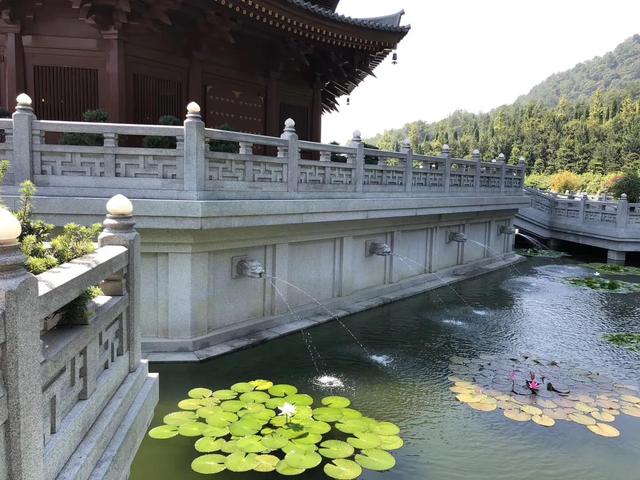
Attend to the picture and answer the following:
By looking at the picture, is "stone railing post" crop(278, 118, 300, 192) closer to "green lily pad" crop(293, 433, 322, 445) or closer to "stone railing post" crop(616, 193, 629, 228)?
"green lily pad" crop(293, 433, 322, 445)

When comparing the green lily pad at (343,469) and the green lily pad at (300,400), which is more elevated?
the green lily pad at (300,400)

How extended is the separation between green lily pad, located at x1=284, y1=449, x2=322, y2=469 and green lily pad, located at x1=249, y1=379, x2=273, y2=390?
1.58m

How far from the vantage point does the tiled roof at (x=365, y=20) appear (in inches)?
388

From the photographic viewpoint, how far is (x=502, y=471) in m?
5.06

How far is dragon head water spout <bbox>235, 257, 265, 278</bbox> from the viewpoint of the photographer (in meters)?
7.91

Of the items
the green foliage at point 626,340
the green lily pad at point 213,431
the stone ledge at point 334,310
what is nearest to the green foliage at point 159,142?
the stone ledge at point 334,310

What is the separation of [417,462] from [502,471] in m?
0.83

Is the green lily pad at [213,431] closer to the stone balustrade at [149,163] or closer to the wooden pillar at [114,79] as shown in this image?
the stone balustrade at [149,163]

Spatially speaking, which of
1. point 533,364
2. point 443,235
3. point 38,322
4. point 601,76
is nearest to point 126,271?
point 38,322

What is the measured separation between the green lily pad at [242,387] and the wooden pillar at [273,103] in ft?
23.6

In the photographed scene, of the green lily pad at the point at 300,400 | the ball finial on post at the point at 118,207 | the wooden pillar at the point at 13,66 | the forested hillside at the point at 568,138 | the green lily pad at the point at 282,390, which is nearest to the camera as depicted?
the ball finial on post at the point at 118,207

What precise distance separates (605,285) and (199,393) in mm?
12140

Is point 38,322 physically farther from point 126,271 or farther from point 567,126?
point 567,126

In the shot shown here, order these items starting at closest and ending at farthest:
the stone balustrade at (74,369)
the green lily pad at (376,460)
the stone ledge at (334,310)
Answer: the stone balustrade at (74,369), the green lily pad at (376,460), the stone ledge at (334,310)
